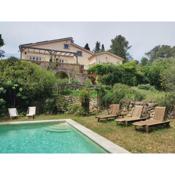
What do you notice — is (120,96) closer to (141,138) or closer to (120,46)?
(141,138)

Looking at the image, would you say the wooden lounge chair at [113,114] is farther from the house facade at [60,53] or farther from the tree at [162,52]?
the tree at [162,52]

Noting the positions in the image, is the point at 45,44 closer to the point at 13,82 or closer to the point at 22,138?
the point at 13,82

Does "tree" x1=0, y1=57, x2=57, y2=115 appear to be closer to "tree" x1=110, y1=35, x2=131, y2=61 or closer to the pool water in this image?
the pool water

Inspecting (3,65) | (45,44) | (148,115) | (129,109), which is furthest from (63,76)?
(148,115)

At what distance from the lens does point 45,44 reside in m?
37.2

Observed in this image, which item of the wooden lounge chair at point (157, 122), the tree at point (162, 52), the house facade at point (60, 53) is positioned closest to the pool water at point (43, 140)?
the wooden lounge chair at point (157, 122)

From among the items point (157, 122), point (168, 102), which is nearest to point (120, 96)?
point (168, 102)

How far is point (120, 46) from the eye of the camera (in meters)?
58.6

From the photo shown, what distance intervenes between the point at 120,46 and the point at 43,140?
165ft

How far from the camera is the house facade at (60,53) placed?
32594mm

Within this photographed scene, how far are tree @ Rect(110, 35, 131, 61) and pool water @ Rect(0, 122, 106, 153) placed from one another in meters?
45.6
